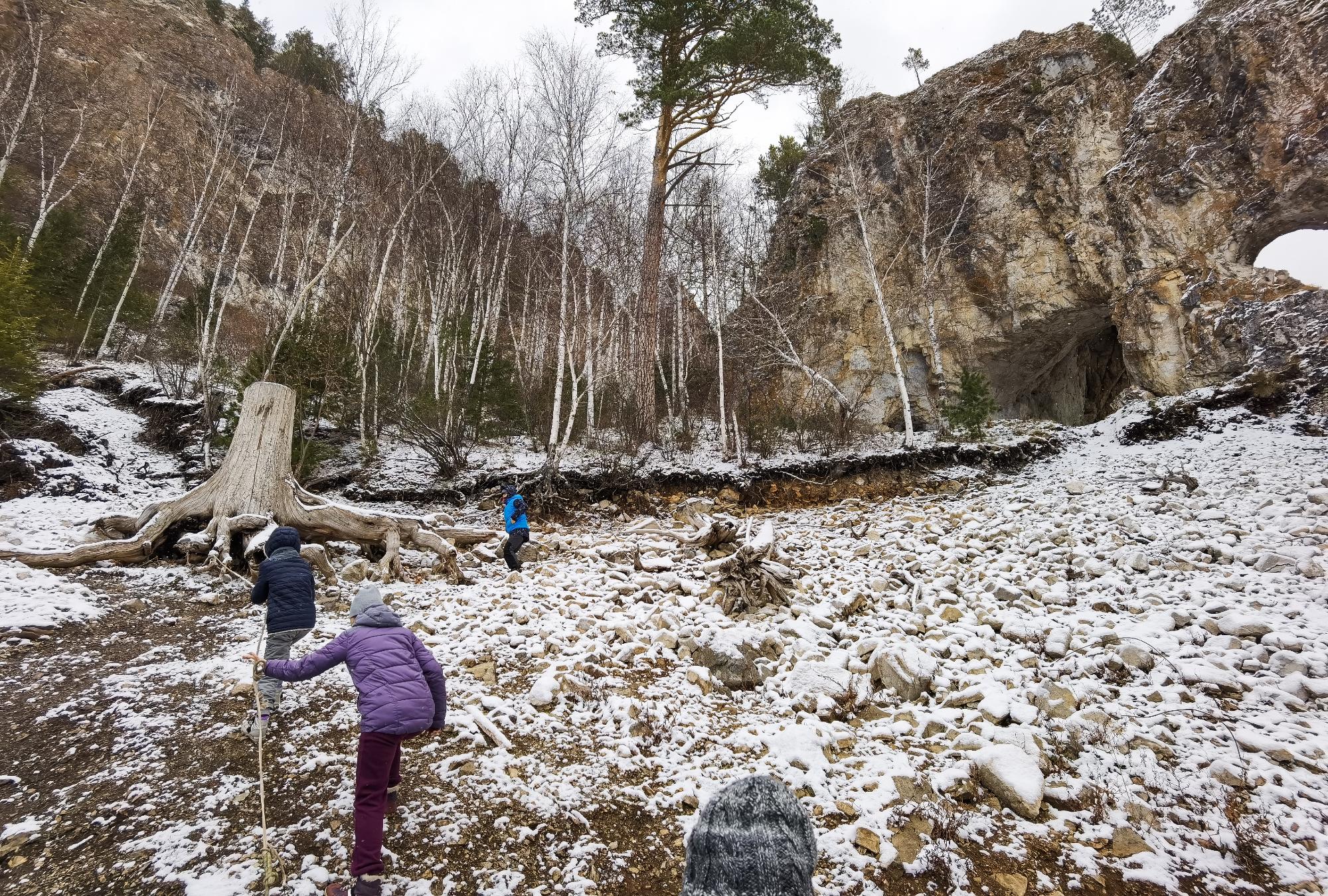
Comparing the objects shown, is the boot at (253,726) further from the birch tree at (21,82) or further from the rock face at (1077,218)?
the birch tree at (21,82)

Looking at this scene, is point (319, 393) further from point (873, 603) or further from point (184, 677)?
point (873, 603)

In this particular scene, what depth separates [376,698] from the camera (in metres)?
2.84

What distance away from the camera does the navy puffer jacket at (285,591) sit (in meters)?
4.29

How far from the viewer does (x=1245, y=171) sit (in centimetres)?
1198

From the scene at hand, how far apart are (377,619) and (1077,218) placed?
66.8 feet

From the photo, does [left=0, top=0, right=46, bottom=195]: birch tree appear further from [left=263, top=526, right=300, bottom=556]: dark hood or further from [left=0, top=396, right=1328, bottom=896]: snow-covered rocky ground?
[left=263, top=526, right=300, bottom=556]: dark hood

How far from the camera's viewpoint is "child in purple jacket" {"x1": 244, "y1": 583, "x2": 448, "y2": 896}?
2.65 m

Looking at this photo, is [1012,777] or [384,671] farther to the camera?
[1012,777]

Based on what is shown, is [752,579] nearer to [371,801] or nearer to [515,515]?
[515,515]

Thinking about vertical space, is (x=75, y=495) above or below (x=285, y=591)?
above

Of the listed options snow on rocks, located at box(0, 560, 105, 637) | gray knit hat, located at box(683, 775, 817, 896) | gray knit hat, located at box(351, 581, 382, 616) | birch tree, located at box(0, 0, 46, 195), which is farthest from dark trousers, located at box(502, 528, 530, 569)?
birch tree, located at box(0, 0, 46, 195)

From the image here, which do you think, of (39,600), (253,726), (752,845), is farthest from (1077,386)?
(39,600)

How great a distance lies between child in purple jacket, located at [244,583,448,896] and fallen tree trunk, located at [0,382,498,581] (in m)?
4.51

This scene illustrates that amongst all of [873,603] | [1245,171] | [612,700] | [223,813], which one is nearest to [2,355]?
[223,813]
